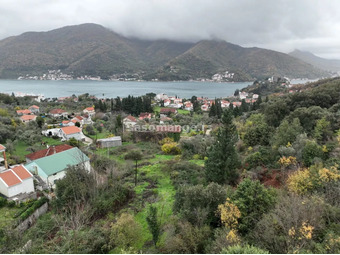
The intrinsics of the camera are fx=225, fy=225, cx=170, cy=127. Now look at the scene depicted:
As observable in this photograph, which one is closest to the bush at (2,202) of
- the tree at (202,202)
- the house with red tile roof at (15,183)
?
the house with red tile roof at (15,183)

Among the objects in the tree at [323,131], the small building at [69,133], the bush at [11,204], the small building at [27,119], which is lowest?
the bush at [11,204]

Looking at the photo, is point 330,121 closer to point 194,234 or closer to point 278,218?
point 278,218

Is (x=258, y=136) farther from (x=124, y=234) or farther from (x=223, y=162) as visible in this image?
(x=124, y=234)

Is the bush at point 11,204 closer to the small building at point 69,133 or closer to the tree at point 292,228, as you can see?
the tree at point 292,228

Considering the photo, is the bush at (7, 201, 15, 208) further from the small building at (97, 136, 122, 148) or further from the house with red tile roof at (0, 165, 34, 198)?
the small building at (97, 136, 122, 148)

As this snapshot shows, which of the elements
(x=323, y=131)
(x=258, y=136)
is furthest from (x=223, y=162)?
(x=323, y=131)

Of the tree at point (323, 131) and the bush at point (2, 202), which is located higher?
the tree at point (323, 131)

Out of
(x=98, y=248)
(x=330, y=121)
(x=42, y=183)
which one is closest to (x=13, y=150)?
(x=42, y=183)

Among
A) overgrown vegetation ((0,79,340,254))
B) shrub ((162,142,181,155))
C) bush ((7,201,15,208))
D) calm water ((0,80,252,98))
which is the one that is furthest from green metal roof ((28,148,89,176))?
calm water ((0,80,252,98))
